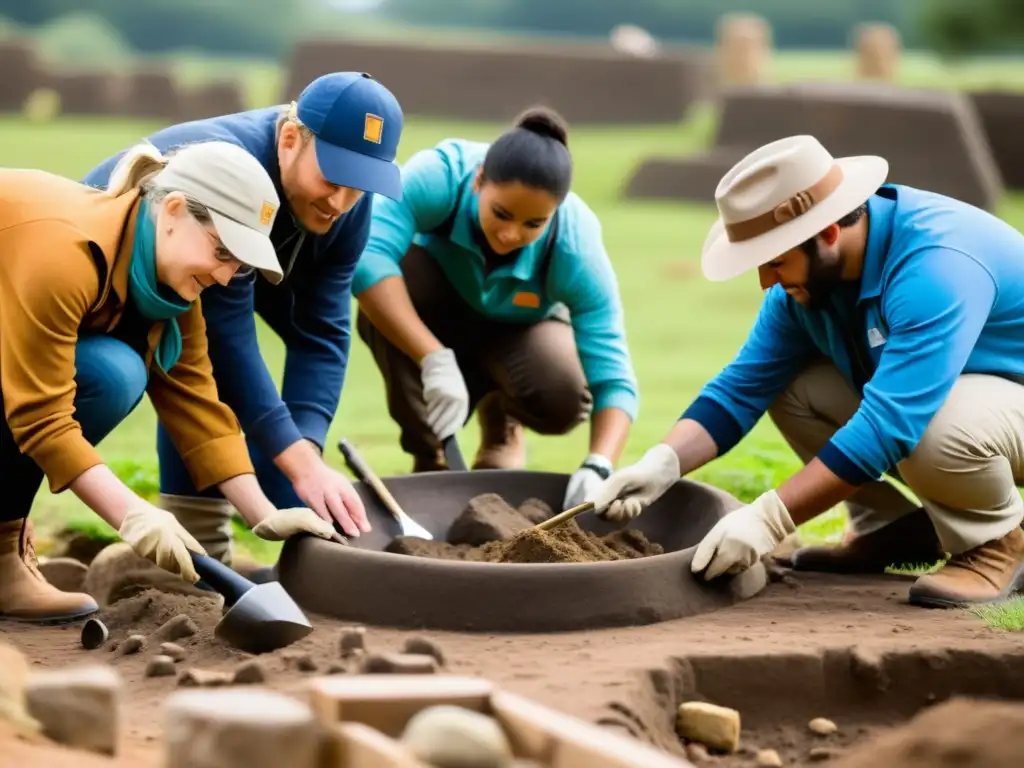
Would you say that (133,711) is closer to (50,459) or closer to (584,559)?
(50,459)

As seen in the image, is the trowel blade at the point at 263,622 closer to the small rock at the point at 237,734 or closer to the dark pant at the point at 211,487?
the dark pant at the point at 211,487

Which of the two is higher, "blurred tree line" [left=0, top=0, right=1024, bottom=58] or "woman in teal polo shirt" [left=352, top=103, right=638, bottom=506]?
"blurred tree line" [left=0, top=0, right=1024, bottom=58]

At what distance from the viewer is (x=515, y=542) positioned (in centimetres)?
389

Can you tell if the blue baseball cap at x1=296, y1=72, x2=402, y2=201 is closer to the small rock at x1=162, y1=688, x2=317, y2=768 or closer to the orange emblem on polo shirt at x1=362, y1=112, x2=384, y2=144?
the orange emblem on polo shirt at x1=362, y1=112, x2=384, y2=144

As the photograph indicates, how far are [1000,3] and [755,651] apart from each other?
17590 millimetres

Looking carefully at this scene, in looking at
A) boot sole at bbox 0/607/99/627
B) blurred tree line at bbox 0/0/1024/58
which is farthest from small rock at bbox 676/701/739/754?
blurred tree line at bbox 0/0/1024/58

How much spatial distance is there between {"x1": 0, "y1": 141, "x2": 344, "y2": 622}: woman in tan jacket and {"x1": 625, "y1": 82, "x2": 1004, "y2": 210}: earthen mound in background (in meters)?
9.45

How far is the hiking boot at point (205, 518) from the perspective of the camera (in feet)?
14.4

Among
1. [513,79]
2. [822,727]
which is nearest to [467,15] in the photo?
[513,79]

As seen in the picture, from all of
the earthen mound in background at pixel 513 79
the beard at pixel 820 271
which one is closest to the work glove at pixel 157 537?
the beard at pixel 820 271

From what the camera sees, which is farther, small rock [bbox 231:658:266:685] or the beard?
the beard

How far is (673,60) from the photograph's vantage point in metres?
17.9

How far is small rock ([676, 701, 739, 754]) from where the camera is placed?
10.2 feet

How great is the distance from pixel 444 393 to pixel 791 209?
1435 millimetres
